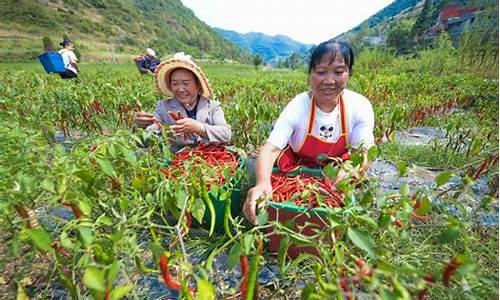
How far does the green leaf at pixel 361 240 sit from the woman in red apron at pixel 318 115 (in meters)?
0.60

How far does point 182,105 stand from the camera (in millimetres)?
2016

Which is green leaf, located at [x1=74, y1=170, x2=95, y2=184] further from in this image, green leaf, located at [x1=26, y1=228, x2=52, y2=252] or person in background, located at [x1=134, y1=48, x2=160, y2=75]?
person in background, located at [x1=134, y1=48, x2=160, y2=75]

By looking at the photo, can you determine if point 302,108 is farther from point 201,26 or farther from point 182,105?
point 201,26

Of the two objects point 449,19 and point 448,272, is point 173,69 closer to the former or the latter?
point 448,272

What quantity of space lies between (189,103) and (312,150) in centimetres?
89

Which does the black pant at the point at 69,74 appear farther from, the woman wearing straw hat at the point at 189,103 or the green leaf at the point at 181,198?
the green leaf at the point at 181,198

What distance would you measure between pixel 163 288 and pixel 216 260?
275 mm

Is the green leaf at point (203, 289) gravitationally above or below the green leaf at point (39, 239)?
below

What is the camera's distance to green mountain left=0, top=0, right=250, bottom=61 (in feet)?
129

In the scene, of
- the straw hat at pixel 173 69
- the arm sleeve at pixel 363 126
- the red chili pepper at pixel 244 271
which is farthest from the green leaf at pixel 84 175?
the arm sleeve at pixel 363 126

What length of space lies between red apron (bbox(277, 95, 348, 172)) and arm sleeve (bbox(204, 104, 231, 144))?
422mm

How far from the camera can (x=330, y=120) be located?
5.31ft

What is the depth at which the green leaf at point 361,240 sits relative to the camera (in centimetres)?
66

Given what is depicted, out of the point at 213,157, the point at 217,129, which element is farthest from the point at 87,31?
the point at 213,157
